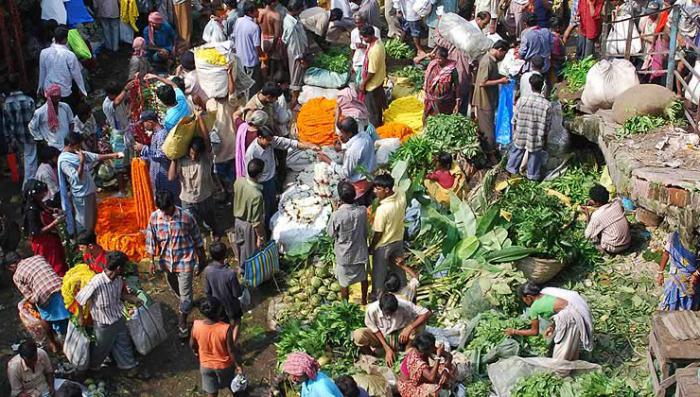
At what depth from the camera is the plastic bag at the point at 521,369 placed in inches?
318

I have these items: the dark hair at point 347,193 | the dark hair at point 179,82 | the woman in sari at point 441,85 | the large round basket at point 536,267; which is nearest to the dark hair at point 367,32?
the woman in sari at point 441,85

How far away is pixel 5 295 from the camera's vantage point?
10.1m

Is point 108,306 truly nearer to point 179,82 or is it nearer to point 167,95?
point 167,95

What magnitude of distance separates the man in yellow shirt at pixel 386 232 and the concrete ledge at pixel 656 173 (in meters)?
2.23

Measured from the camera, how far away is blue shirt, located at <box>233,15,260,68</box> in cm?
1270

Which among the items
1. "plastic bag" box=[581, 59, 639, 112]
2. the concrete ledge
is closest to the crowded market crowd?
the concrete ledge

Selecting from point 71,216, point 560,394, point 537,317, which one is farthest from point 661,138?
point 71,216

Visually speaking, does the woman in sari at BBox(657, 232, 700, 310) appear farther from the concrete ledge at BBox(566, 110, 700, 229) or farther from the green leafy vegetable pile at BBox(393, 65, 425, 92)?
the green leafy vegetable pile at BBox(393, 65, 425, 92)

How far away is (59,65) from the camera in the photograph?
1211 cm

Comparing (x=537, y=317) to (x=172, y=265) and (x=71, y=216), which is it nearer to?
(x=172, y=265)

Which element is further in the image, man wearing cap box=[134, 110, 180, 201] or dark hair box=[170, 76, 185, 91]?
dark hair box=[170, 76, 185, 91]

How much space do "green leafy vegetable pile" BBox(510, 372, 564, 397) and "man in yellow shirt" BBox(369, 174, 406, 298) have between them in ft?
6.64

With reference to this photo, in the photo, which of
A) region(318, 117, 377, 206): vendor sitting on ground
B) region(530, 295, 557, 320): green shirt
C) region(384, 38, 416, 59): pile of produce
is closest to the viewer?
region(530, 295, 557, 320): green shirt

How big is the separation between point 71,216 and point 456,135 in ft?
15.8
